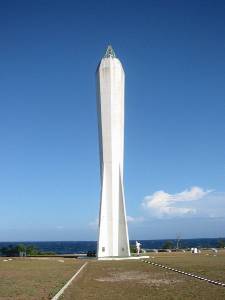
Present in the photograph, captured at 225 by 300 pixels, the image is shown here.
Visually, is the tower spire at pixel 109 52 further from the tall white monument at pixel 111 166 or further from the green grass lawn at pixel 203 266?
the green grass lawn at pixel 203 266

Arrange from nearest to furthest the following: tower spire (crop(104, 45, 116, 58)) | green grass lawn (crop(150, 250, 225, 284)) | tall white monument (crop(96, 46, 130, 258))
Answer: green grass lawn (crop(150, 250, 225, 284))
tall white monument (crop(96, 46, 130, 258))
tower spire (crop(104, 45, 116, 58))

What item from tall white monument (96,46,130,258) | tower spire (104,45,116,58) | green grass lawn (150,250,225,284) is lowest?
green grass lawn (150,250,225,284)

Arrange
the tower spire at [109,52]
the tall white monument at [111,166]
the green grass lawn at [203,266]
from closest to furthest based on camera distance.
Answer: the green grass lawn at [203,266] → the tall white monument at [111,166] → the tower spire at [109,52]

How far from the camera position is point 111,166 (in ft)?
125

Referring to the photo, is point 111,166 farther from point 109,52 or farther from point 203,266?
point 203,266

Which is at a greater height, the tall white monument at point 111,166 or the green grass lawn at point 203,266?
the tall white monument at point 111,166

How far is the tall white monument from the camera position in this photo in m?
38.0

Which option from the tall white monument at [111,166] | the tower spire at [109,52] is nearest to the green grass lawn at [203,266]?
the tall white monument at [111,166]

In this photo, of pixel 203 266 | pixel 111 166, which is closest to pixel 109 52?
pixel 111 166

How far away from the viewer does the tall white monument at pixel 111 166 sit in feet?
125

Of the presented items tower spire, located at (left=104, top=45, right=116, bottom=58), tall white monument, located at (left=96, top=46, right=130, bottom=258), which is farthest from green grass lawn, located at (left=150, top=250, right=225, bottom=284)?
tower spire, located at (left=104, top=45, right=116, bottom=58)

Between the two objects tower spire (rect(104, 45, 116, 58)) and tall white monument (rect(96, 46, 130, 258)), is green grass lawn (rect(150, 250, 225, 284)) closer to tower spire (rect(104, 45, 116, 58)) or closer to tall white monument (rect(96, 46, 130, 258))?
tall white monument (rect(96, 46, 130, 258))

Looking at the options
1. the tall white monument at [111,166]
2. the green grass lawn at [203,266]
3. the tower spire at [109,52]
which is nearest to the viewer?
the green grass lawn at [203,266]

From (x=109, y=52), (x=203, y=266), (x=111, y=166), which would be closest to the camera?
(x=203, y=266)
